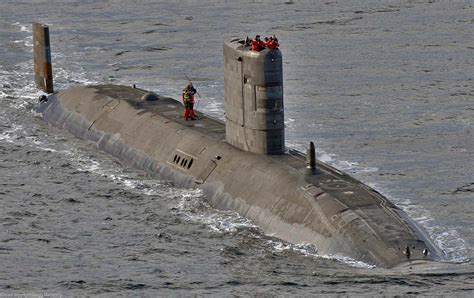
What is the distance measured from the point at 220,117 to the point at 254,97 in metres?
13.1

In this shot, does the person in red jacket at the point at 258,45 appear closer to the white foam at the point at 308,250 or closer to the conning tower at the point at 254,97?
the conning tower at the point at 254,97

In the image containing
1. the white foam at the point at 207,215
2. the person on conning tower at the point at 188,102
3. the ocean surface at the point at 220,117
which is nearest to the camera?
the ocean surface at the point at 220,117

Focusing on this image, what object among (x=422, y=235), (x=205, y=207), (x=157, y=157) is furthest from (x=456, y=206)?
(x=157, y=157)

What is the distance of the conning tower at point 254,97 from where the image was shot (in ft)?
137

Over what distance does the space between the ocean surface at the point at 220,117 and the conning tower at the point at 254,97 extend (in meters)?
3.10

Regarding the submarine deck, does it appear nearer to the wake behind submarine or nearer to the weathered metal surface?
the wake behind submarine

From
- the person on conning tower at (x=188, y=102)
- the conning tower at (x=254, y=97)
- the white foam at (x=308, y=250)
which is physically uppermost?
the conning tower at (x=254, y=97)

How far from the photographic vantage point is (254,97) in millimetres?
42125

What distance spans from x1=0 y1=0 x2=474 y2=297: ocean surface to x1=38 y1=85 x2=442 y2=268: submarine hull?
1.97 feet

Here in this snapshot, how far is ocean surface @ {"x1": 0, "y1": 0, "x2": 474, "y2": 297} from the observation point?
117ft

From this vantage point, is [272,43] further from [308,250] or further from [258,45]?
[308,250]

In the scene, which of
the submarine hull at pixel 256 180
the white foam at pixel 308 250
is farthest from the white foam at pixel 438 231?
the white foam at pixel 308 250

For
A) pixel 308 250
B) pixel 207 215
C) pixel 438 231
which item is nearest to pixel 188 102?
pixel 207 215

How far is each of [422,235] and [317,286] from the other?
474cm
